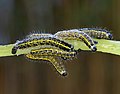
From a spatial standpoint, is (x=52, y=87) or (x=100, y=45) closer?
(x=100, y=45)

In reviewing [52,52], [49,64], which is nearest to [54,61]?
[52,52]

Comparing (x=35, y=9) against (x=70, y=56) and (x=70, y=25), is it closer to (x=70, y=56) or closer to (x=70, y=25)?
(x=70, y=25)

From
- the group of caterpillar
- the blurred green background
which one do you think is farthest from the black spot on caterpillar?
the blurred green background

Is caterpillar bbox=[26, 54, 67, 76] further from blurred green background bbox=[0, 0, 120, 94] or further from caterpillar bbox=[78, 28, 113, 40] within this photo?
blurred green background bbox=[0, 0, 120, 94]

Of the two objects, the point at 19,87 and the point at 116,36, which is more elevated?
the point at 116,36

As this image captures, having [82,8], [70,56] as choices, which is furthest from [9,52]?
[82,8]

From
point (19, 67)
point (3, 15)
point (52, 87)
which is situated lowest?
point (52, 87)

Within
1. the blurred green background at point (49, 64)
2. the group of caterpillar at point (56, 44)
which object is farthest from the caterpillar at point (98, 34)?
the blurred green background at point (49, 64)

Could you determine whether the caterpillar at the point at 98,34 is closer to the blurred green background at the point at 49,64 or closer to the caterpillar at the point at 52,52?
the caterpillar at the point at 52,52
